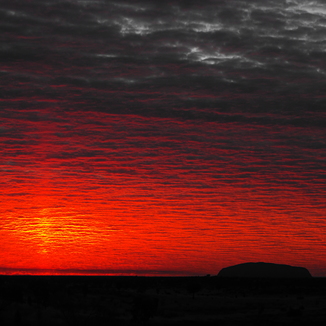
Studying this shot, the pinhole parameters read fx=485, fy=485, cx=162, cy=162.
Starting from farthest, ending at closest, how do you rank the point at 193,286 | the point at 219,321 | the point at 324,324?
the point at 193,286, the point at 219,321, the point at 324,324

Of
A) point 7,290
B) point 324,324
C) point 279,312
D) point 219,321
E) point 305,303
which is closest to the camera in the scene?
point 324,324

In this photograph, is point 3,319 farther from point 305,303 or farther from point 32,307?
point 305,303

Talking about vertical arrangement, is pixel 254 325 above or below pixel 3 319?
below

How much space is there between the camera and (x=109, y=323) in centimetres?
4122

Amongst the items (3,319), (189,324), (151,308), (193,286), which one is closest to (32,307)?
(3,319)

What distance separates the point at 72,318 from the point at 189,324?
11.2m

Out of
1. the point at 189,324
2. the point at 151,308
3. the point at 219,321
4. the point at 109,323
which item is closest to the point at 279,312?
the point at 219,321

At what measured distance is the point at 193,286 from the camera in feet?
245

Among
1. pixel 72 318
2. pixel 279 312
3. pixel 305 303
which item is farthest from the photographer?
pixel 305 303

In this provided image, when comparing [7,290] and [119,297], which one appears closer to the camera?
[7,290]

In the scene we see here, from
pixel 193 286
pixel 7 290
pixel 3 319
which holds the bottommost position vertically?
pixel 193 286

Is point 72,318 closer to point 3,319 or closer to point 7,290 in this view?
point 3,319

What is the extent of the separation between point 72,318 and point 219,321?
14.8 meters

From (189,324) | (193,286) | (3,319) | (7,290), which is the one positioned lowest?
(193,286)
